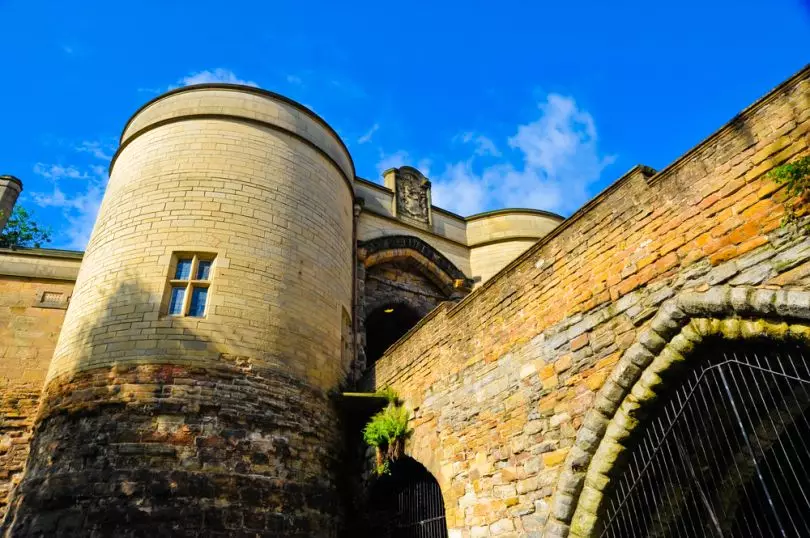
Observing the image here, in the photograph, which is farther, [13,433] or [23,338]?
[23,338]

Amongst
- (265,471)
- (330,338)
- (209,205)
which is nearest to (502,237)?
(330,338)

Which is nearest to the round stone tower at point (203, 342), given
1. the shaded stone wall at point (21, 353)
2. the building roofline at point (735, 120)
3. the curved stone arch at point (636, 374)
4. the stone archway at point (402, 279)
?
the stone archway at point (402, 279)

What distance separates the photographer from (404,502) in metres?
8.97

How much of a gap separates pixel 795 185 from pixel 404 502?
6850 millimetres

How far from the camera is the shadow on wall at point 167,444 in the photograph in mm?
7172

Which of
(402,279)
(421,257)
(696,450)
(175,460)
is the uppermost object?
(421,257)

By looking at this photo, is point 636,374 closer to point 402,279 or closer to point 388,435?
point 388,435

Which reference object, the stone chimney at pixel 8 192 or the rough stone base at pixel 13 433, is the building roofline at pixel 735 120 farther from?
the stone chimney at pixel 8 192

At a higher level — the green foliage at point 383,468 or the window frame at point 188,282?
the window frame at point 188,282

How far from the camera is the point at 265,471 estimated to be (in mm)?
7934

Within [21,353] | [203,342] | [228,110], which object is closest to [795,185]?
[203,342]

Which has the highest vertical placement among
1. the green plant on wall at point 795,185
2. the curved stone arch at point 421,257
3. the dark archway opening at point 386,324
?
the curved stone arch at point 421,257

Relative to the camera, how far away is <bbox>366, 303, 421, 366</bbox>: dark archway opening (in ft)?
44.9

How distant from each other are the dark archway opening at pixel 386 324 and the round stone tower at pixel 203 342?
8.27 feet
